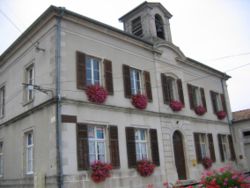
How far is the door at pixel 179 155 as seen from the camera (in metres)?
14.6

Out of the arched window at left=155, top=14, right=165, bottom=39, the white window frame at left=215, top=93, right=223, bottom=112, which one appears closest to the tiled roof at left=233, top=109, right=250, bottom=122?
the white window frame at left=215, top=93, right=223, bottom=112

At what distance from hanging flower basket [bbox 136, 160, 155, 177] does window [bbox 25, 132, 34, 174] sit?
4.23 meters

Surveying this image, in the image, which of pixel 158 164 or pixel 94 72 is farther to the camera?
pixel 158 164

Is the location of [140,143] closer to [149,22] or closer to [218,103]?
[149,22]

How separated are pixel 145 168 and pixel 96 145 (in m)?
2.48

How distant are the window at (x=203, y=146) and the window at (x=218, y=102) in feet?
8.18

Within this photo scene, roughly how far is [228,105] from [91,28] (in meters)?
12.3

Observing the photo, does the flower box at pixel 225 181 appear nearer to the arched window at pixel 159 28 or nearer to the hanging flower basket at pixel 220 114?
the arched window at pixel 159 28

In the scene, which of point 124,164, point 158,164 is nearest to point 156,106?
point 158,164

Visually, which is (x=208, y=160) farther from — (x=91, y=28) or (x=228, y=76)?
(x=91, y=28)

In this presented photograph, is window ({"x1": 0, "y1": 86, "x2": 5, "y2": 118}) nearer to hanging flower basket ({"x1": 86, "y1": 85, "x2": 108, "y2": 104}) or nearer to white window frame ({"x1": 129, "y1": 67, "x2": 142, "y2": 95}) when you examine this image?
hanging flower basket ({"x1": 86, "y1": 85, "x2": 108, "y2": 104})

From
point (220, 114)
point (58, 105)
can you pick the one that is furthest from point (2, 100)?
point (220, 114)

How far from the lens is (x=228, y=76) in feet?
70.3

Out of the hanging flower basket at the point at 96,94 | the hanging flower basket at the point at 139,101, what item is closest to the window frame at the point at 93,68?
the hanging flower basket at the point at 96,94
